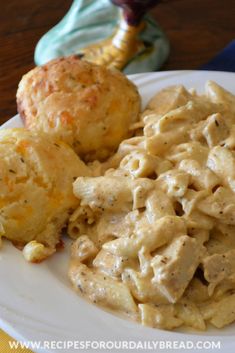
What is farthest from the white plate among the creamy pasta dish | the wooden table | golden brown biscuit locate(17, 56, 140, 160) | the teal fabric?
the teal fabric

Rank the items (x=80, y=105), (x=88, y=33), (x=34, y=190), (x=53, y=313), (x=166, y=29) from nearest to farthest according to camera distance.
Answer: (x=53, y=313)
(x=34, y=190)
(x=80, y=105)
(x=88, y=33)
(x=166, y=29)

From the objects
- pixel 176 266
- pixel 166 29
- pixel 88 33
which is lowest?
pixel 166 29

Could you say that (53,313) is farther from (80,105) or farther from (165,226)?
(80,105)

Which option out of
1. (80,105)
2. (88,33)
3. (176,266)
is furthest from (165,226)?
(88,33)

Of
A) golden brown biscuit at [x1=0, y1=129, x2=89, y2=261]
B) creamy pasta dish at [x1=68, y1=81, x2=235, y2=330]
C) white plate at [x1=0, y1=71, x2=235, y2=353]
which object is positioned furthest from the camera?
golden brown biscuit at [x1=0, y1=129, x2=89, y2=261]

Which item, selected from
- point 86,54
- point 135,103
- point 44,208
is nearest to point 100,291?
point 44,208

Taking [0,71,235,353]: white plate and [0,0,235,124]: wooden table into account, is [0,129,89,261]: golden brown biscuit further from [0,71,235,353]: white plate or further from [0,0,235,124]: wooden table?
[0,0,235,124]: wooden table

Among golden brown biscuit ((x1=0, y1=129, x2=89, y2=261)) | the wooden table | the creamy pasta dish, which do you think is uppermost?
golden brown biscuit ((x1=0, y1=129, x2=89, y2=261))
